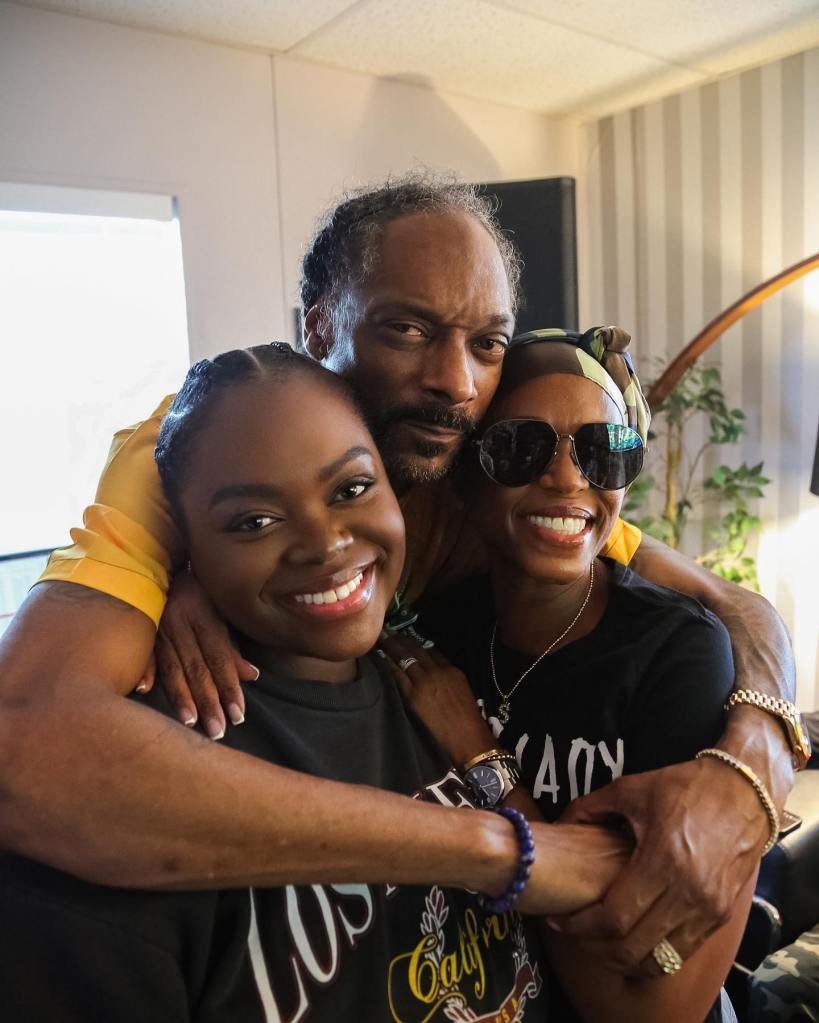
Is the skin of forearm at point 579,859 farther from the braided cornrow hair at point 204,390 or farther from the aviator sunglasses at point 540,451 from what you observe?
the braided cornrow hair at point 204,390

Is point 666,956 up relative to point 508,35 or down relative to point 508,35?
down

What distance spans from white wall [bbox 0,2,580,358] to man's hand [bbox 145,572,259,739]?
2.30 metres

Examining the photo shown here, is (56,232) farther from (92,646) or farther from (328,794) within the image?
(328,794)

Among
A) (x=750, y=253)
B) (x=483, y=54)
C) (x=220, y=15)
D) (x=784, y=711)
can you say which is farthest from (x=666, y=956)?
(x=750, y=253)

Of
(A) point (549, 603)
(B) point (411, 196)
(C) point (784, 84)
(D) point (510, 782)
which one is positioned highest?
(C) point (784, 84)

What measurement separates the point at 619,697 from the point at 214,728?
0.51 metres

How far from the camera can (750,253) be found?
3.58 m

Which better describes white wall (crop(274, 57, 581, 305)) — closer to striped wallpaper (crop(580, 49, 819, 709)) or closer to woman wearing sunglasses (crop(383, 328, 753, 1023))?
striped wallpaper (crop(580, 49, 819, 709))

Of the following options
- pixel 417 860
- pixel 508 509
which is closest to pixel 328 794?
pixel 417 860

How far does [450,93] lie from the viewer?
361cm

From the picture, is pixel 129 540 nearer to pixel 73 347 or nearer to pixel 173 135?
pixel 73 347

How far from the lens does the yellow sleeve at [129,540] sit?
36.7 inches

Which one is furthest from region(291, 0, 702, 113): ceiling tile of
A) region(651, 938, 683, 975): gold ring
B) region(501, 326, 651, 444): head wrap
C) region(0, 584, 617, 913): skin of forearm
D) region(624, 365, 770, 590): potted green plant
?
region(651, 938, 683, 975): gold ring

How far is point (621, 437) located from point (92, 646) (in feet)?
2.38
